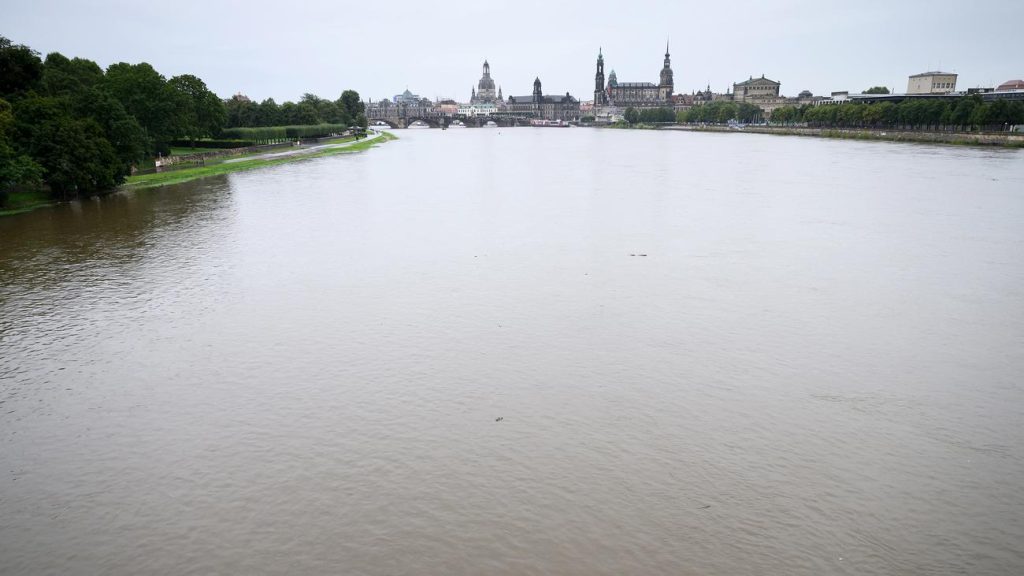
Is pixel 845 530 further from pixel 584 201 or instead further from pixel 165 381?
pixel 584 201

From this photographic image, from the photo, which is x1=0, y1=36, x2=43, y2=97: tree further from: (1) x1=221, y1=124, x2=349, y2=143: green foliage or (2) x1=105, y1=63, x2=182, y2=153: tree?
(1) x1=221, y1=124, x2=349, y2=143: green foliage

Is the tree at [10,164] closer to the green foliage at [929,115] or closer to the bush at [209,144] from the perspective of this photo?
the bush at [209,144]


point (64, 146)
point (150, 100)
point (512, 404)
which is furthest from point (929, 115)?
point (512, 404)

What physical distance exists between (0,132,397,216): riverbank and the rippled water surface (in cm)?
1116

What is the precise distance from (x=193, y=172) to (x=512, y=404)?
4981cm

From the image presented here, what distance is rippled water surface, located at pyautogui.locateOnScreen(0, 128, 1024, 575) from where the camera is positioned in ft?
31.0

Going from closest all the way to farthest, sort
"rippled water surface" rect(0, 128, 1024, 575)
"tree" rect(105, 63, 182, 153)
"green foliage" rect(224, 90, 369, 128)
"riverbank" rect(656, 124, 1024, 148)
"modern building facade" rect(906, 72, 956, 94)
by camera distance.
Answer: "rippled water surface" rect(0, 128, 1024, 575) → "tree" rect(105, 63, 182, 153) → "riverbank" rect(656, 124, 1024, 148) → "green foliage" rect(224, 90, 369, 128) → "modern building facade" rect(906, 72, 956, 94)

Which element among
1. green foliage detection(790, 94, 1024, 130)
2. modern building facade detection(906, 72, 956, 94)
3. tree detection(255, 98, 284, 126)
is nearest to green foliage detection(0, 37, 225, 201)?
tree detection(255, 98, 284, 126)

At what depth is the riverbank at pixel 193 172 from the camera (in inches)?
1458

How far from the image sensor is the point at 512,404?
1345cm

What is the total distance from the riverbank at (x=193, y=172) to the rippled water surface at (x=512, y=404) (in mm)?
11164

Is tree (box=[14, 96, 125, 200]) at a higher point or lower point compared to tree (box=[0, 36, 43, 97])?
lower

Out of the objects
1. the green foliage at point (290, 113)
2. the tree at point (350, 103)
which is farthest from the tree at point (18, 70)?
Result: the tree at point (350, 103)

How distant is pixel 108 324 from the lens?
17906mm
